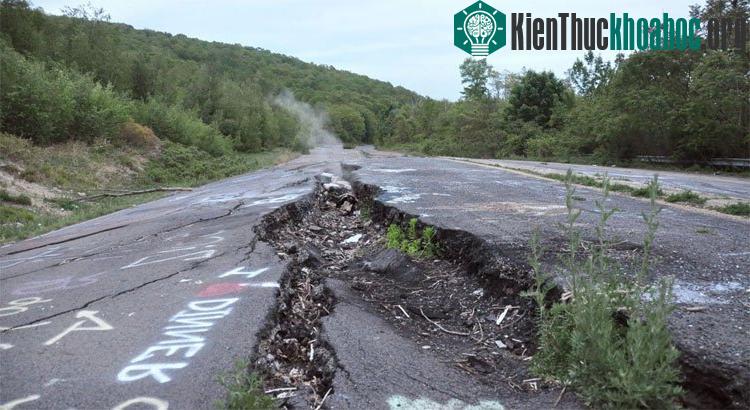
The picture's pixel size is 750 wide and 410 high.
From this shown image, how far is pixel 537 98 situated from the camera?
42.9m

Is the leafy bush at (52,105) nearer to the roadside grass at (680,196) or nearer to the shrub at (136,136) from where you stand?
the shrub at (136,136)

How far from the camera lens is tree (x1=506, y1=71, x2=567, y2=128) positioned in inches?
1655

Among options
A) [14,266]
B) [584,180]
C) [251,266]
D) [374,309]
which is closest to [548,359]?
[374,309]

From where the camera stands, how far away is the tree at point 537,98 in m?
42.0

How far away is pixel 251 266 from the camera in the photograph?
4809mm

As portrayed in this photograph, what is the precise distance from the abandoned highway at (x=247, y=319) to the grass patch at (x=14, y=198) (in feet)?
22.6

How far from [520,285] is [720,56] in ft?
66.5

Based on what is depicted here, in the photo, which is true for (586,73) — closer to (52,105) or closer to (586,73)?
(586,73)

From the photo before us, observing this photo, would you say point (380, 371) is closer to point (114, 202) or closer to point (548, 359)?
point (548, 359)

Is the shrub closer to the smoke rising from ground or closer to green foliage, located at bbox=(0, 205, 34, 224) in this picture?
green foliage, located at bbox=(0, 205, 34, 224)

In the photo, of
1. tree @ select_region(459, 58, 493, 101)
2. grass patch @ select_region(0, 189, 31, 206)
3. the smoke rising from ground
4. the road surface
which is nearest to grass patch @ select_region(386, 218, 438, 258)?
the road surface

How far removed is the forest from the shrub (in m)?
0.07

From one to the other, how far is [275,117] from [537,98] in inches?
1084

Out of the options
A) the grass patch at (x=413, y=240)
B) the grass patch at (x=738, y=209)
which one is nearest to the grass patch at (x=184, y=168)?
the grass patch at (x=413, y=240)
